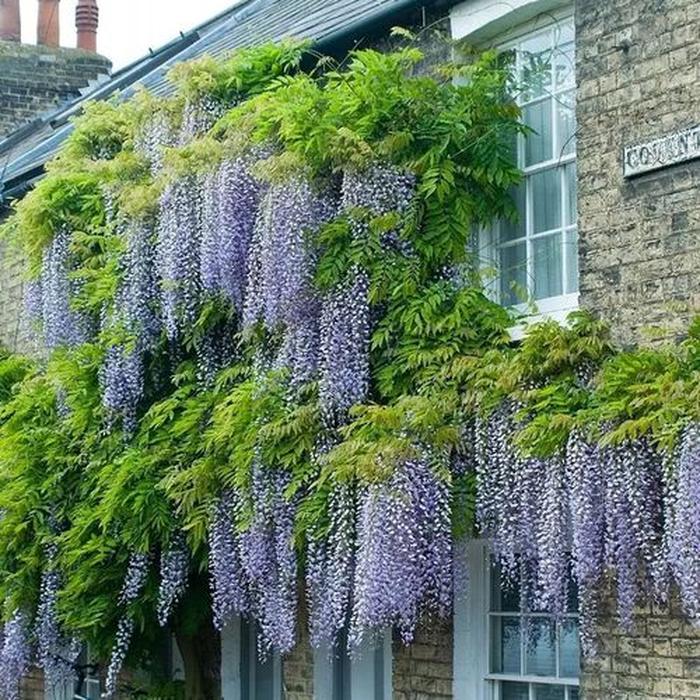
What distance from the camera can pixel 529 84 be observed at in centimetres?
1026

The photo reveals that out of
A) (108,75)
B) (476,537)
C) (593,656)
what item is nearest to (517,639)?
(476,537)

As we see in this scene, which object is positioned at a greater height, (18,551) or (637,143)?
(637,143)

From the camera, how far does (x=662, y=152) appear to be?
8.80 metres

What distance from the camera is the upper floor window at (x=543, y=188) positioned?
9.84 metres

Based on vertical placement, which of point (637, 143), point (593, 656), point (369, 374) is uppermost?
point (637, 143)

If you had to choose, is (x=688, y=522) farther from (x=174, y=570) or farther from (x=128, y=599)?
(x=128, y=599)

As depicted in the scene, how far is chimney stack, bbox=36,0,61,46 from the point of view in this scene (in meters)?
21.9

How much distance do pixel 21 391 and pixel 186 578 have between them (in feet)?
8.40

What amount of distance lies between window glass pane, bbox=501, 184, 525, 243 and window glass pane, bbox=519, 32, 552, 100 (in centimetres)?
53

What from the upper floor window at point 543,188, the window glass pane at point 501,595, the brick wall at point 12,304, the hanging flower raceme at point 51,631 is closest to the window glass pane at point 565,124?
the upper floor window at point 543,188

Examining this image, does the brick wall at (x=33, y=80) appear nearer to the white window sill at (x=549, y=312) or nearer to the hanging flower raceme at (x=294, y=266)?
the hanging flower raceme at (x=294, y=266)

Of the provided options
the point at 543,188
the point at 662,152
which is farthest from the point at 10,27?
the point at 662,152

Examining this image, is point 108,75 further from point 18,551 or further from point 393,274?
point 393,274

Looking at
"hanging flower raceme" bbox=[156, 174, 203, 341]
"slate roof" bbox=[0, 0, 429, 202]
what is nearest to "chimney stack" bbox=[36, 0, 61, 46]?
"slate roof" bbox=[0, 0, 429, 202]
